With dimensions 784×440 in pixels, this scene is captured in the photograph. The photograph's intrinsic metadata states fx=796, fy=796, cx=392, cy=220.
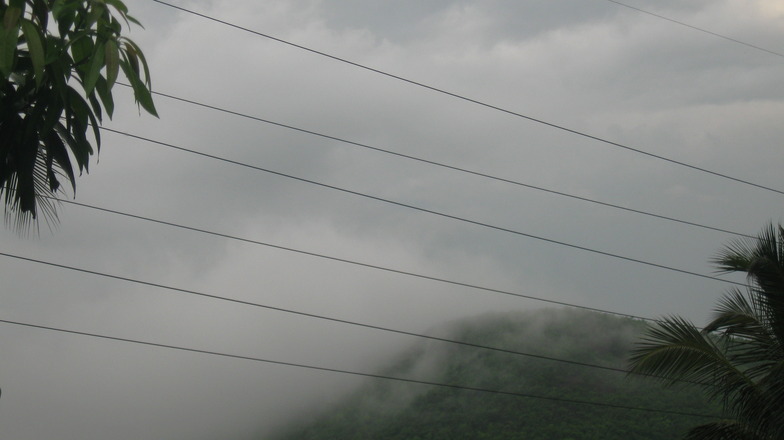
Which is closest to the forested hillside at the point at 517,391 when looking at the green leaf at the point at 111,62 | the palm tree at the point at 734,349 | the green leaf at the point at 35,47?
the palm tree at the point at 734,349

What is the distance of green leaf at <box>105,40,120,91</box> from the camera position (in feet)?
16.2

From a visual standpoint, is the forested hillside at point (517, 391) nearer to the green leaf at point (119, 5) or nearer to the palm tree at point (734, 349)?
the palm tree at point (734, 349)

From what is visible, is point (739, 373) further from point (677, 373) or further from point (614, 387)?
point (614, 387)

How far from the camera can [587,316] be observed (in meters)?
110

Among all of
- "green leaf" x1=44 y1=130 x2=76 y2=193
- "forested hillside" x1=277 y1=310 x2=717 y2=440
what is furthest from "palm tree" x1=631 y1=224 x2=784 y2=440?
"forested hillside" x1=277 y1=310 x2=717 y2=440

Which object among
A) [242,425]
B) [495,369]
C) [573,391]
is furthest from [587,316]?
[242,425]

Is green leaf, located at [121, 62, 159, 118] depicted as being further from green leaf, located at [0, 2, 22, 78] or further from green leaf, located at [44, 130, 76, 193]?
green leaf, located at [44, 130, 76, 193]

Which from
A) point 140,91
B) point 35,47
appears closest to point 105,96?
point 140,91

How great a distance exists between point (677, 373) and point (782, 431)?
1.81 metres

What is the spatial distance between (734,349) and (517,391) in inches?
2908

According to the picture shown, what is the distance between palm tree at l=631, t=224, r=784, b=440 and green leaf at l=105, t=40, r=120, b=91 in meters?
9.87

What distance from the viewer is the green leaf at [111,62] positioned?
4949 mm

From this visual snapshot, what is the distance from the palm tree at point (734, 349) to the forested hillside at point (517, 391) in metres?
53.8

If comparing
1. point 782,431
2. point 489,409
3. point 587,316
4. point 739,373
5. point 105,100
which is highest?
point 587,316
